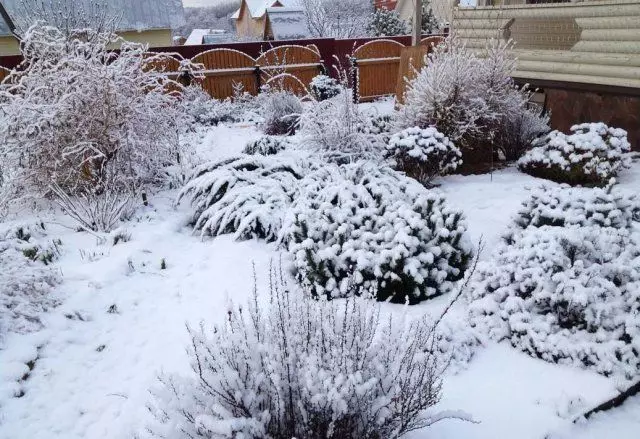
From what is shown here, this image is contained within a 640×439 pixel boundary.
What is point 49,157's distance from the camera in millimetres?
5637

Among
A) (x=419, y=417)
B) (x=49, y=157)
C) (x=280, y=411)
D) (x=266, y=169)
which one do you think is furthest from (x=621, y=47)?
(x=49, y=157)

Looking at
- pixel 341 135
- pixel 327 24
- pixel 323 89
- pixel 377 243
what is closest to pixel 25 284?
pixel 377 243

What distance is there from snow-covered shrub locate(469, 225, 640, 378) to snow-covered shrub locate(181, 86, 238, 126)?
8773 millimetres

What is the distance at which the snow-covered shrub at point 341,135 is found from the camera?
610 cm

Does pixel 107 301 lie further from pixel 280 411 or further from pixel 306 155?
pixel 306 155

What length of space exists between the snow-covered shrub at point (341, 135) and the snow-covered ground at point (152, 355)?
153 centimetres

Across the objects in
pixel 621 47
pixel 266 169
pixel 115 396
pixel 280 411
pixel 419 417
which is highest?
pixel 621 47

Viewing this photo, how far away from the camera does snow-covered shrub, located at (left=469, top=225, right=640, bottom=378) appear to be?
2824mm

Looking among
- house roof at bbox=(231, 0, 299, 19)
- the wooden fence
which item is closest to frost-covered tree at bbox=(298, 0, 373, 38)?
house roof at bbox=(231, 0, 299, 19)

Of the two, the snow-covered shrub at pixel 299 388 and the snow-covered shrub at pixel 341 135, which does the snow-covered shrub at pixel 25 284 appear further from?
the snow-covered shrub at pixel 341 135

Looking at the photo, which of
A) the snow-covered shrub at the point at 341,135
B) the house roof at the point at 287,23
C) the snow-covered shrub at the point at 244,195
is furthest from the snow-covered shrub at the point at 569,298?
the house roof at the point at 287,23

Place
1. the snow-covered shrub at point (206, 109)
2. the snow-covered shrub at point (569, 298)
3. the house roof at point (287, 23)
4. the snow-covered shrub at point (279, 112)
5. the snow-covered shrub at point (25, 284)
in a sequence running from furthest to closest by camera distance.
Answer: the house roof at point (287, 23) < the snow-covered shrub at point (206, 109) < the snow-covered shrub at point (279, 112) < the snow-covered shrub at point (25, 284) < the snow-covered shrub at point (569, 298)

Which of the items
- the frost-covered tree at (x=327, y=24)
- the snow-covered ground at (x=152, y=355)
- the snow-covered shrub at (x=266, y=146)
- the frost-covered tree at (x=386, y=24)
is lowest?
the snow-covered ground at (x=152, y=355)

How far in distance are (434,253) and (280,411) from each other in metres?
2.06
